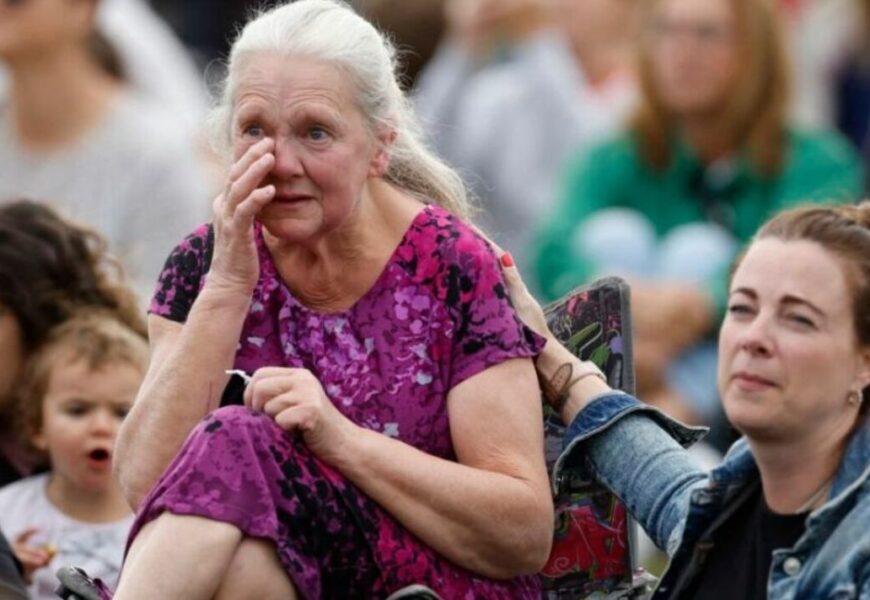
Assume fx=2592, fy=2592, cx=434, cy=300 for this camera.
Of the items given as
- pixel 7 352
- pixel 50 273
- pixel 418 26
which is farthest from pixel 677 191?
pixel 7 352

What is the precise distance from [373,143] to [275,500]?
74cm

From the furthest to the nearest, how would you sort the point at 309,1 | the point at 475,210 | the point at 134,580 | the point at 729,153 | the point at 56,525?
the point at 729,153 → the point at 56,525 → the point at 475,210 → the point at 309,1 → the point at 134,580

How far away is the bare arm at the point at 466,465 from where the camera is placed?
468 centimetres

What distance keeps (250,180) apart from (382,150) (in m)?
0.34

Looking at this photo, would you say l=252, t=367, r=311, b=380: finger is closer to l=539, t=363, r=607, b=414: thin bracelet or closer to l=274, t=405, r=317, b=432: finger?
l=274, t=405, r=317, b=432: finger

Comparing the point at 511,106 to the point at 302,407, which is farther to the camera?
the point at 511,106

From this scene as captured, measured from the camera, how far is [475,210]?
5375mm

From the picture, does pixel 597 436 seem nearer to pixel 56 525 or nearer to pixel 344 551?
pixel 344 551

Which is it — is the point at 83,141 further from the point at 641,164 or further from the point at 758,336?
the point at 758,336

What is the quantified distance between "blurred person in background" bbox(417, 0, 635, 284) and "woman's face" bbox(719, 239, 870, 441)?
14.5ft

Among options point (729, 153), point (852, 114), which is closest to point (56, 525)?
point (729, 153)

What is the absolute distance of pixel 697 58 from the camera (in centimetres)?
828

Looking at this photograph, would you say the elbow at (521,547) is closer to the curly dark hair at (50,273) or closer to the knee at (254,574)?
the knee at (254,574)

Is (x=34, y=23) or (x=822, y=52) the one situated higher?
(x=822, y=52)
